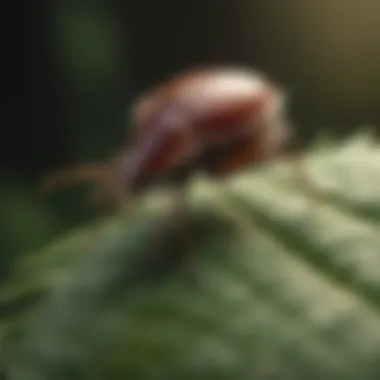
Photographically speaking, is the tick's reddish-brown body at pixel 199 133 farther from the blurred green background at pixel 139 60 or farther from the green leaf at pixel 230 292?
the blurred green background at pixel 139 60

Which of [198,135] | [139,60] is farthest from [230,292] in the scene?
[139,60]

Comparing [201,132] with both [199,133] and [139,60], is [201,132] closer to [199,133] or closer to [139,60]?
[199,133]

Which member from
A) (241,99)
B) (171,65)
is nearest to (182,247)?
(241,99)

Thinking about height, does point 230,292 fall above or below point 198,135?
below

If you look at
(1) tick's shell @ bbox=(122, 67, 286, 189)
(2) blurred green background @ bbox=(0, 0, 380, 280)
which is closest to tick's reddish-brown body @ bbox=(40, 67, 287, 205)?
(1) tick's shell @ bbox=(122, 67, 286, 189)

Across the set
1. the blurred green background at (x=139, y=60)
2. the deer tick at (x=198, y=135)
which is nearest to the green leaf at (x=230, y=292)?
the deer tick at (x=198, y=135)

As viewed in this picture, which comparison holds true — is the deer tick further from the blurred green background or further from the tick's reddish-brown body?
the blurred green background

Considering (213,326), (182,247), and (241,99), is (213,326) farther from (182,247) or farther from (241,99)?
(241,99)
